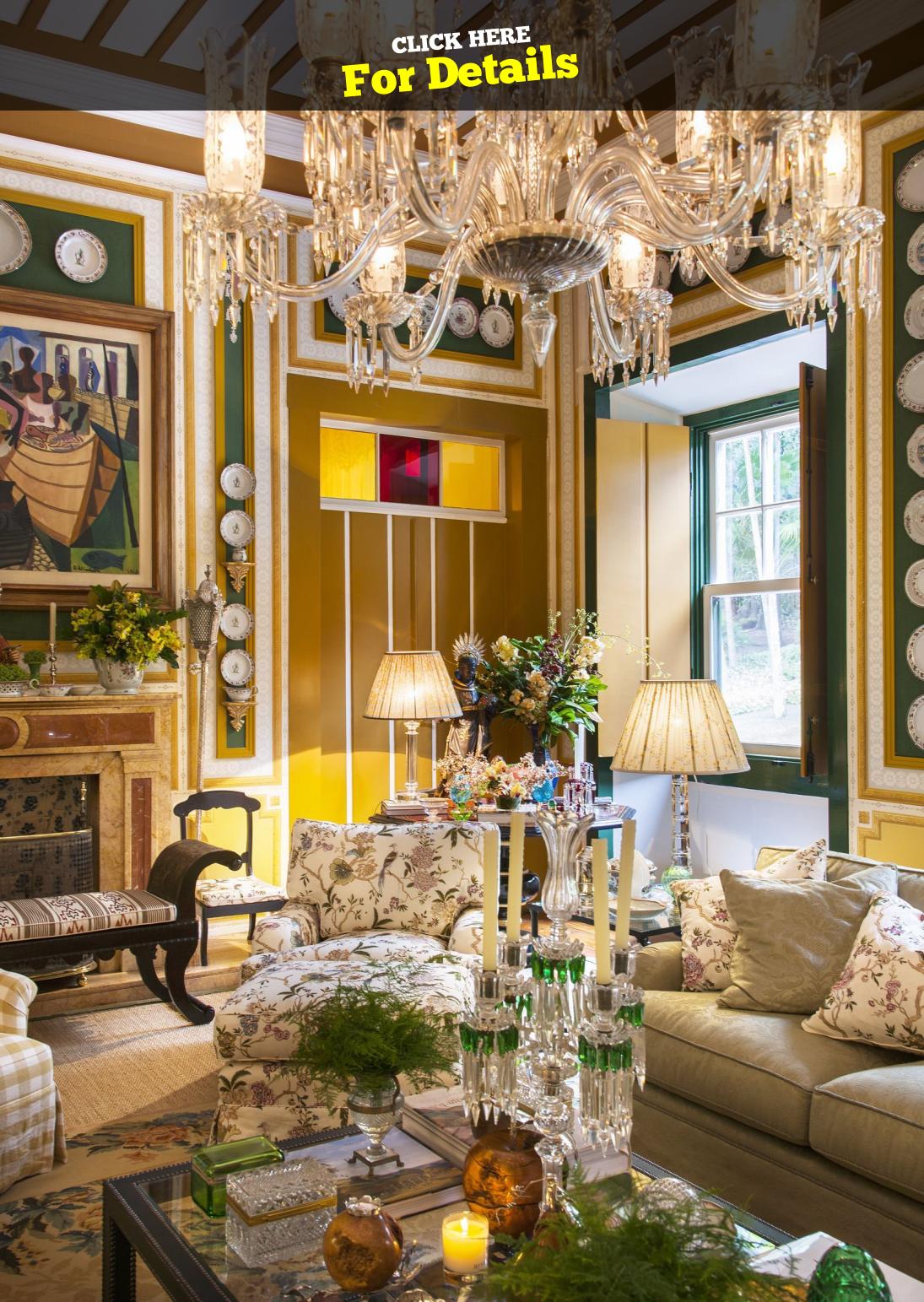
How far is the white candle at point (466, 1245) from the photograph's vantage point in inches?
66.5

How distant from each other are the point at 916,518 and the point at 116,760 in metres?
A: 3.49

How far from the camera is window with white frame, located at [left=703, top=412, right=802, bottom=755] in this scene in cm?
605

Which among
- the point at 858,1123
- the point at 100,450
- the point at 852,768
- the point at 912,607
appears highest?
the point at 100,450

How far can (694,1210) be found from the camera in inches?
58.2

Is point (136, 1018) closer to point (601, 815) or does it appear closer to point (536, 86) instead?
point (601, 815)

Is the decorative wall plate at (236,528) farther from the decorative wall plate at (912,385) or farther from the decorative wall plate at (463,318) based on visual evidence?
the decorative wall plate at (912,385)

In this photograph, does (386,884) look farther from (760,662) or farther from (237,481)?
(760,662)

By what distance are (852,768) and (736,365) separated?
2289mm

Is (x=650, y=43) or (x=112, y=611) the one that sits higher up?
(x=650, y=43)

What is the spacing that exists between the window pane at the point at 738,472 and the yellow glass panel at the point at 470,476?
1301 mm

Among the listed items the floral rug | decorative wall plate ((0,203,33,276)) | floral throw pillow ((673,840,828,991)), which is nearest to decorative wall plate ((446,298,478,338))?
decorative wall plate ((0,203,33,276))

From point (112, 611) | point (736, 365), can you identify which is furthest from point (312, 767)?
point (736, 365)

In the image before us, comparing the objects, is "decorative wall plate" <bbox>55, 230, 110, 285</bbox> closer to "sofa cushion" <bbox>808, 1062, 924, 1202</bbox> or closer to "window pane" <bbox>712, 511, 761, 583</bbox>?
"window pane" <bbox>712, 511, 761, 583</bbox>

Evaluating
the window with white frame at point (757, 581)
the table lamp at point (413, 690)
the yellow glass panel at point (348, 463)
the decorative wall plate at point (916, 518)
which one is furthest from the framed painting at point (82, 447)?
the decorative wall plate at point (916, 518)
